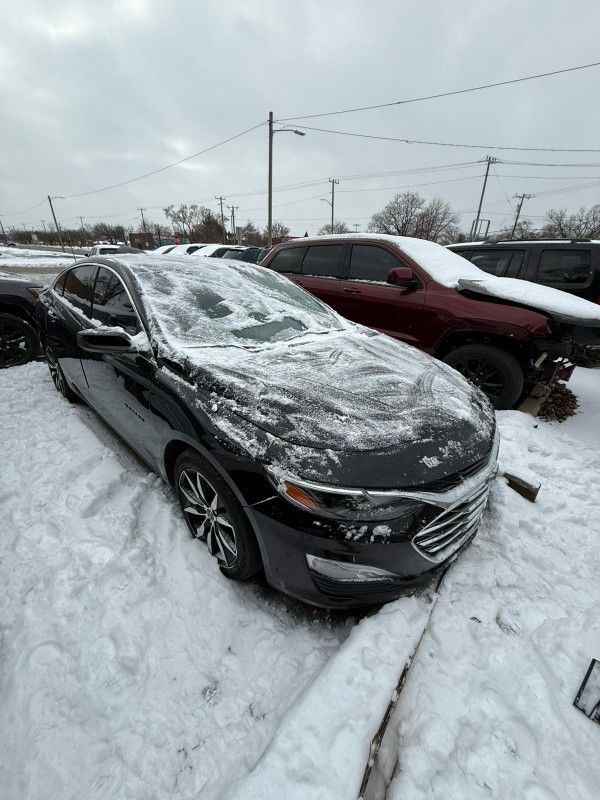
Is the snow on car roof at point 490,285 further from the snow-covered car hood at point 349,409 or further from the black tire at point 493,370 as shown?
the snow-covered car hood at point 349,409

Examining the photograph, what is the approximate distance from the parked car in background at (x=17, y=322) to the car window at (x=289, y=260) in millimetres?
3204

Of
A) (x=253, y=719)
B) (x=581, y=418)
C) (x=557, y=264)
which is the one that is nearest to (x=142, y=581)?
(x=253, y=719)

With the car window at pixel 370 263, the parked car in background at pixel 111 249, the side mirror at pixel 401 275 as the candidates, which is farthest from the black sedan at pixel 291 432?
the car window at pixel 370 263

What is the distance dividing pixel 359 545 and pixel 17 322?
5140 millimetres

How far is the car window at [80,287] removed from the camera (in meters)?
3.04

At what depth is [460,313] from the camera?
12.2 ft

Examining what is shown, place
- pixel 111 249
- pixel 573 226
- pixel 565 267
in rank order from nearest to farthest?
pixel 565 267
pixel 111 249
pixel 573 226

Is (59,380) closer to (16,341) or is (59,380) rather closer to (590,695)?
(16,341)

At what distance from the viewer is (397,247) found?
14.0 feet

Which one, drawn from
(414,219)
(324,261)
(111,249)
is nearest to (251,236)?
(414,219)

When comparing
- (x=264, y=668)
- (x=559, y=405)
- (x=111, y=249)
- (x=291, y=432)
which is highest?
(x=291, y=432)

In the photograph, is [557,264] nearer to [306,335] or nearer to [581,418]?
[581,418]

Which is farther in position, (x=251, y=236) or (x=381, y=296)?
(x=251, y=236)

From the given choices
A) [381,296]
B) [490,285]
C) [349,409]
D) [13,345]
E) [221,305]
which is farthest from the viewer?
[13,345]
